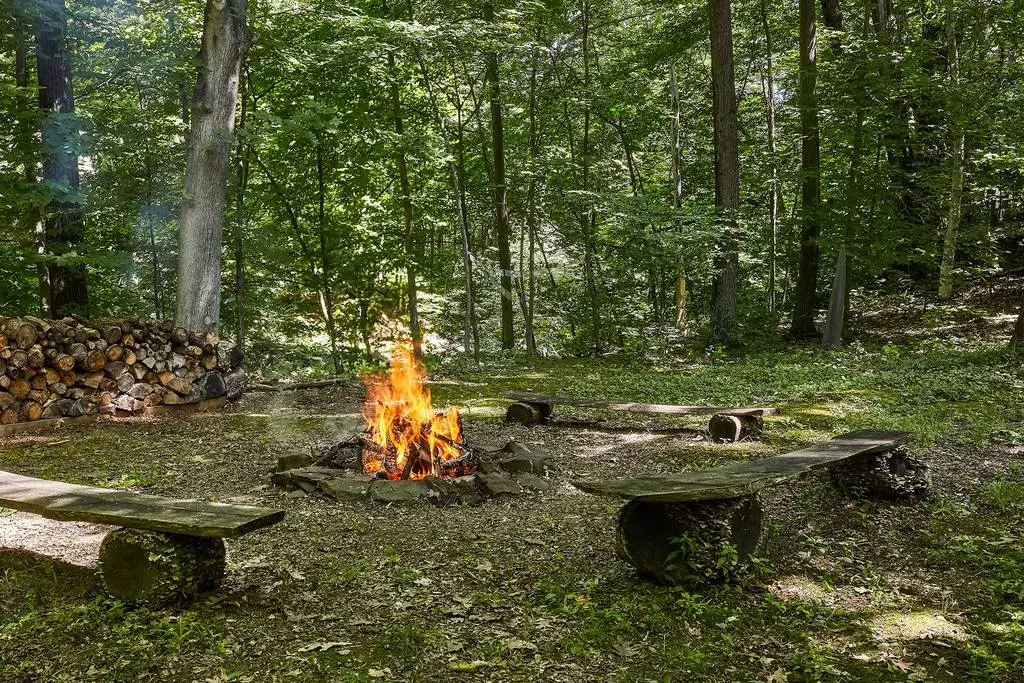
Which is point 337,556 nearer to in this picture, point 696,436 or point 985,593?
point 985,593

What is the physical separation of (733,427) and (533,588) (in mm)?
4041

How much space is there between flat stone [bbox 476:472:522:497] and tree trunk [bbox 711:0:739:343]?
878cm

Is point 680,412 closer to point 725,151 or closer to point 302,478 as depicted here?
point 302,478

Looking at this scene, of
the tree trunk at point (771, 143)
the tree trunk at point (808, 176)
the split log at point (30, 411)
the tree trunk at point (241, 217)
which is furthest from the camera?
the tree trunk at point (771, 143)

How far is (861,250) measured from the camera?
42.6 feet

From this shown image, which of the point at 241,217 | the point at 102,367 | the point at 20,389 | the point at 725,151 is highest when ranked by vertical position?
the point at 725,151

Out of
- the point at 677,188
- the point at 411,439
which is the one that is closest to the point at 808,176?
the point at 677,188

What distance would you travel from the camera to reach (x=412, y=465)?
589cm

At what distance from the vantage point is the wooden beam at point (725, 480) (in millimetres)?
3502

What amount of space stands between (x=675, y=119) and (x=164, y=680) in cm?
1404

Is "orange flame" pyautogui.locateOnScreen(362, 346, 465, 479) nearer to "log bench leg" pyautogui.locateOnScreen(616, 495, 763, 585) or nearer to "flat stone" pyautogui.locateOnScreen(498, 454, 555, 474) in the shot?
"flat stone" pyautogui.locateOnScreen(498, 454, 555, 474)

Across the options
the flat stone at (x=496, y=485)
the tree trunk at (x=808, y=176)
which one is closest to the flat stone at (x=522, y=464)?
the flat stone at (x=496, y=485)

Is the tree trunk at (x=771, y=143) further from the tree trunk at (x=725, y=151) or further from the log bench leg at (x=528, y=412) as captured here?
the log bench leg at (x=528, y=412)

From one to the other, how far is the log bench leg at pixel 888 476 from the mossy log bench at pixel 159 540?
4213 mm
